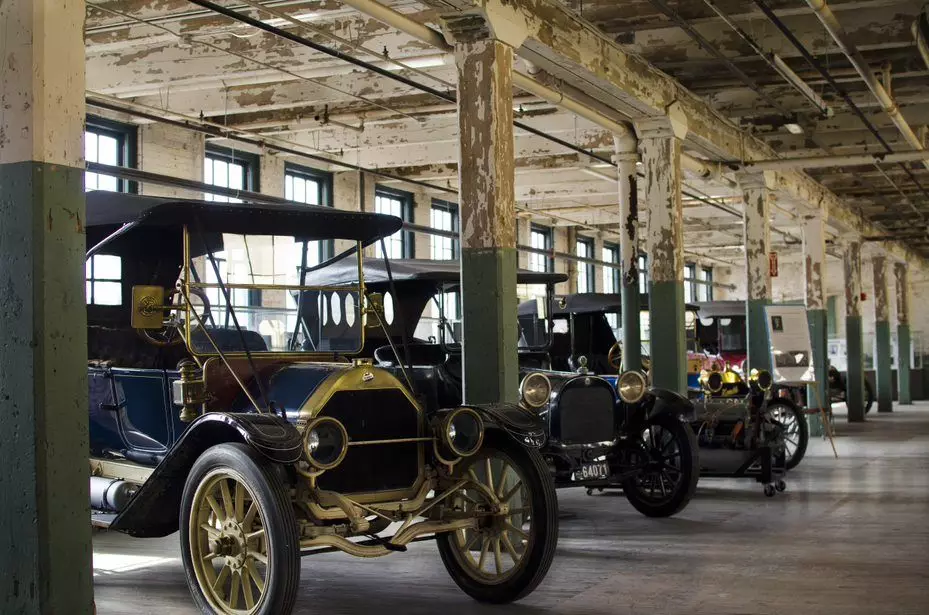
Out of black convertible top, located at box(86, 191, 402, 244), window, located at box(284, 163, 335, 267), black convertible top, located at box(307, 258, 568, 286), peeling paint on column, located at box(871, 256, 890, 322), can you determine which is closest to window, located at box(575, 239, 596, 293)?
peeling paint on column, located at box(871, 256, 890, 322)

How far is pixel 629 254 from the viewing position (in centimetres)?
1122

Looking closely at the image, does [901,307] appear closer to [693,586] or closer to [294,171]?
[294,171]

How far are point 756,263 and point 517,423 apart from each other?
9908mm

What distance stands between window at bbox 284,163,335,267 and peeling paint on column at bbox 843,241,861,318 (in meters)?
10.7

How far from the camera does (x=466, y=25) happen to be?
738 cm

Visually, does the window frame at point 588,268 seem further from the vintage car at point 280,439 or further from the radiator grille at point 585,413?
the vintage car at point 280,439

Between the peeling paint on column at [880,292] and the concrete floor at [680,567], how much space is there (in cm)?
1519

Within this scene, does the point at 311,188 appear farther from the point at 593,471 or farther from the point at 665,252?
the point at 593,471

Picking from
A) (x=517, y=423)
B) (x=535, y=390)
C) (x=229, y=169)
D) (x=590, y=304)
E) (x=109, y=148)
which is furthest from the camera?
(x=229, y=169)

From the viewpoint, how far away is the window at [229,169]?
14.0 meters

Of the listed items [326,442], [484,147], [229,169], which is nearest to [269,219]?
[326,442]

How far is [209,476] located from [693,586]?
2435mm

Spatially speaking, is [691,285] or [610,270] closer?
[610,270]

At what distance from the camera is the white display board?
12891 millimetres
